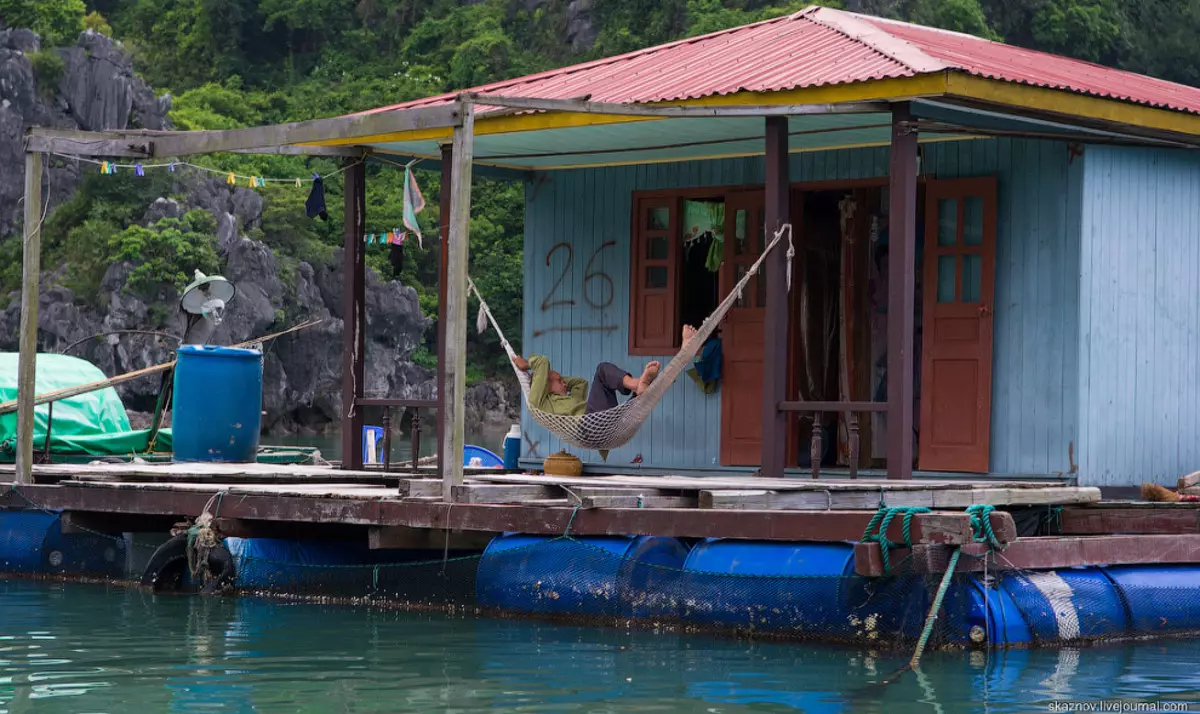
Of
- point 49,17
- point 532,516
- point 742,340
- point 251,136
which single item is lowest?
point 532,516

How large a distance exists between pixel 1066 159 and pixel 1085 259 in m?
0.66

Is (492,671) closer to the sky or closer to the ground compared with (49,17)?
closer to the ground

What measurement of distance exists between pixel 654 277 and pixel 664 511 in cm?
425

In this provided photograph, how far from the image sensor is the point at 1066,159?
448 inches

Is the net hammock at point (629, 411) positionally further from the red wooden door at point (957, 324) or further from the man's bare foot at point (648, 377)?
the red wooden door at point (957, 324)

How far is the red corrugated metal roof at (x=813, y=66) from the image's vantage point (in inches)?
412

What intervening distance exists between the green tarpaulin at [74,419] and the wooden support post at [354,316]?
98.2 inches

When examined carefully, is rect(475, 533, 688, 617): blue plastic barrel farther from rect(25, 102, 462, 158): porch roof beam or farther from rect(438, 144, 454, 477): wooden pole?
rect(25, 102, 462, 158): porch roof beam

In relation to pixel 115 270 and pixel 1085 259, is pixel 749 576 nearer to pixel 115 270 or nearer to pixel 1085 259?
pixel 1085 259

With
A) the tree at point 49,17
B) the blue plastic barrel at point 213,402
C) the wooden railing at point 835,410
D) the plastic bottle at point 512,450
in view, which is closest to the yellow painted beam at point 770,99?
the wooden railing at point 835,410

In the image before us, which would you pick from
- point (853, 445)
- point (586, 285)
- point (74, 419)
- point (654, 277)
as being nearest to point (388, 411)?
point (586, 285)

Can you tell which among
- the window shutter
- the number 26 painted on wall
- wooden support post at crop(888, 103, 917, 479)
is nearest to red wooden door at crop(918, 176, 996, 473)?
wooden support post at crop(888, 103, 917, 479)

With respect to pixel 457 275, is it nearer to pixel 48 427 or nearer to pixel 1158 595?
pixel 1158 595

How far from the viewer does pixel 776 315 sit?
10.6 m
